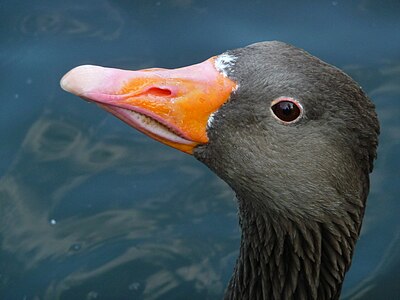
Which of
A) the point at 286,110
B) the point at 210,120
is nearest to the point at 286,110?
the point at 286,110

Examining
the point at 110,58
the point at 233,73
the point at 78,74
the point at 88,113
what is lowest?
the point at 78,74

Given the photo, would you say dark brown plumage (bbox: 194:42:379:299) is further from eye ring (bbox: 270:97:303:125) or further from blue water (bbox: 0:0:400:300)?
blue water (bbox: 0:0:400:300)

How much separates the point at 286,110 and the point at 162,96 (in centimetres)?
58

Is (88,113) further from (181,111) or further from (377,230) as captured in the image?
(181,111)

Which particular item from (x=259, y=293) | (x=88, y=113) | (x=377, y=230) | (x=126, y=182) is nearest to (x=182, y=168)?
(x=126, y=182)

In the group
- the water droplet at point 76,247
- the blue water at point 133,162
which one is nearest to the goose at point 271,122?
the blue water at point 133,162

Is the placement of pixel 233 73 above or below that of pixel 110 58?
below

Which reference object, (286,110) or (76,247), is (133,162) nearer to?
(76,247)

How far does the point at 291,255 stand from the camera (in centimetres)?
480

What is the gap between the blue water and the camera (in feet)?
21.5

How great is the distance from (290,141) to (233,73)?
1.39ft

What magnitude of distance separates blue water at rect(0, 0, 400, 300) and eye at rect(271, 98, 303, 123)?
8.22 ft

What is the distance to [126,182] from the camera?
22.6ft

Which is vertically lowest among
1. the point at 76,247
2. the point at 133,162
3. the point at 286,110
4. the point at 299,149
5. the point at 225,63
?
the point at 76,247
